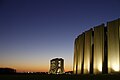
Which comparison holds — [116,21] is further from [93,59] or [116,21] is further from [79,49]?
[79,49]

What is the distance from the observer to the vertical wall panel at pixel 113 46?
21.5m

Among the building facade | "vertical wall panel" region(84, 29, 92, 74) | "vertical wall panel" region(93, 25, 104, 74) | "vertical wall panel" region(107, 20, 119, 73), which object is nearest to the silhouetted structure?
the building facade

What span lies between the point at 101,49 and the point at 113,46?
93.9 inches

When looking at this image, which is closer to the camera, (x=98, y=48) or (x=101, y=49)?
(x=101, y=49)

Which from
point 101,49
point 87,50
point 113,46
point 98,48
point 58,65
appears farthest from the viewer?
point 58,65

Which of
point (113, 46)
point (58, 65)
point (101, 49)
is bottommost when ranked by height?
point (58, 65)

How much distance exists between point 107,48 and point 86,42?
5.83 metres

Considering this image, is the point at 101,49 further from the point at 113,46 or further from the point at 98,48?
the point at 113,46

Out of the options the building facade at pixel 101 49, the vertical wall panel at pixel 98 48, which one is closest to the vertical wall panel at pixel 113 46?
the building facade at pixel 101 49

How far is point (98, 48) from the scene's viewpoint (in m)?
25.0

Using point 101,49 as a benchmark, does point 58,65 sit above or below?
below

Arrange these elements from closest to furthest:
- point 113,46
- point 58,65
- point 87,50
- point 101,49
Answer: point 113,46 < point 101,49 < point 87,50 < point 58,65

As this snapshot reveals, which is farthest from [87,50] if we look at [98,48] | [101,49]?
[101,49]

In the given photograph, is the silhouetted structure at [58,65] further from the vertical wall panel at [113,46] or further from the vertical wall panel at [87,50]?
the vertical wall panel at [113,46]
